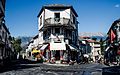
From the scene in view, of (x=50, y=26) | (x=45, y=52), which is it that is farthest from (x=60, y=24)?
(x=45, y=52)

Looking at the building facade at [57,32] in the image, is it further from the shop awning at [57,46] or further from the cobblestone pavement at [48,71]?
the cobblestone pavement at [48,71]

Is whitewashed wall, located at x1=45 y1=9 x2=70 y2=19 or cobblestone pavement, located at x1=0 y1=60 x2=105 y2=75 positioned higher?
whitewashed wall, located at x1=45 y1=9 x2=70 y2=19

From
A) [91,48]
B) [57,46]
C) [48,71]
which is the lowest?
[48,71]

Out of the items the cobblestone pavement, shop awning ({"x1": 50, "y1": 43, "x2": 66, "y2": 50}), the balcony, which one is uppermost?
the balcony

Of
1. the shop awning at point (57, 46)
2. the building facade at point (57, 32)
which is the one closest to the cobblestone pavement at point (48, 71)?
the shop awning at point (57, 46)

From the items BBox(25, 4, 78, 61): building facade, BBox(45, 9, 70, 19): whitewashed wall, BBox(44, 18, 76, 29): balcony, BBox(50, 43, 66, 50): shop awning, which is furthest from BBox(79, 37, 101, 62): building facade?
BBox(50, 43, 66, 50): shop awning

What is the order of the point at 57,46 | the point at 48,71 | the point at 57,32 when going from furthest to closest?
1. the point at 57,32
2. the point at 57,46
3. the point at 48,71

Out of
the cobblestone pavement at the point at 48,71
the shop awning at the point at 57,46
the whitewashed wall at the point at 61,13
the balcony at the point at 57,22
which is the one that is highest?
the whitewashed wall at the point at 61,13

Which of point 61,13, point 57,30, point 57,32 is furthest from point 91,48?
point 57,32

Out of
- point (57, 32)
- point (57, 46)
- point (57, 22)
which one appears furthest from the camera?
point (57, 32)

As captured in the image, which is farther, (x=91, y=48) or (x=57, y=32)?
(x=91, y=48)

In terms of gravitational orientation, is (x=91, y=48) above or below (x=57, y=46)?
above

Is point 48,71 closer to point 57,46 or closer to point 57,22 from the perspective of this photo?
point 57,46

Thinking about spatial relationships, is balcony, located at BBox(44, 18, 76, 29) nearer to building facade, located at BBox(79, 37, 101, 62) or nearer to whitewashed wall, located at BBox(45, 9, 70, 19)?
whitewashed wall, located at BBox(45, 9, 70, 19)
